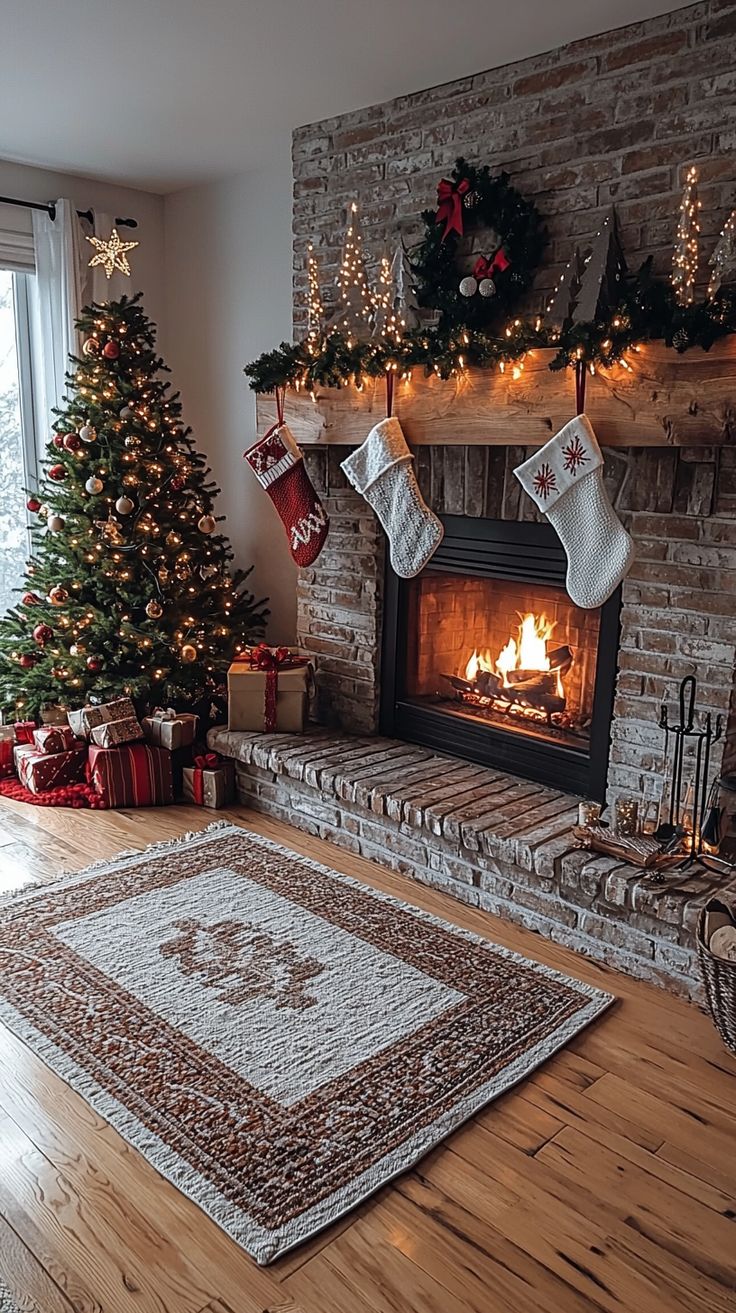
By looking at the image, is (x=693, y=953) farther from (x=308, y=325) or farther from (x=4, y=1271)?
(x=308, y=325)

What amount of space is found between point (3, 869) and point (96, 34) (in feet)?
8.37

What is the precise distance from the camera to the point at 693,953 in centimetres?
239

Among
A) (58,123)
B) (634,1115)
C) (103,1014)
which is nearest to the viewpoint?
(634,1115)

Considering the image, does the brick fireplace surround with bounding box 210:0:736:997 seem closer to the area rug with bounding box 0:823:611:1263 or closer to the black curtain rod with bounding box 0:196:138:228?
the area rug with bounding box 0:823:611:1263

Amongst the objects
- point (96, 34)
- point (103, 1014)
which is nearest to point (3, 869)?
point (103, 1014)

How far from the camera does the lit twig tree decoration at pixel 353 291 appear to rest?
3361mm

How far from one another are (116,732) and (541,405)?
201 centimetres

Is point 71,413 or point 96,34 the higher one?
point 96,34

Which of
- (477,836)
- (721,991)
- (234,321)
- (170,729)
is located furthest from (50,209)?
(721,991)

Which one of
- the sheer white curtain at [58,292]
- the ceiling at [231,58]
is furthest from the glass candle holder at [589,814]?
the sheer white curtain at [58,292]

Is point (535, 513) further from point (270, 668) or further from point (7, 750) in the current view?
point (7, 750)

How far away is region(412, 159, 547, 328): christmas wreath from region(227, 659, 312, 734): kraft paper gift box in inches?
56.0

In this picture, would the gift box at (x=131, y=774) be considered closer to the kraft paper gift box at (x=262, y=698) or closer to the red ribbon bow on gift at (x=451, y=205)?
the kraft paper gift box at (x=262, y=698)

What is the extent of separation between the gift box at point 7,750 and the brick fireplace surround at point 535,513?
3.39ft
